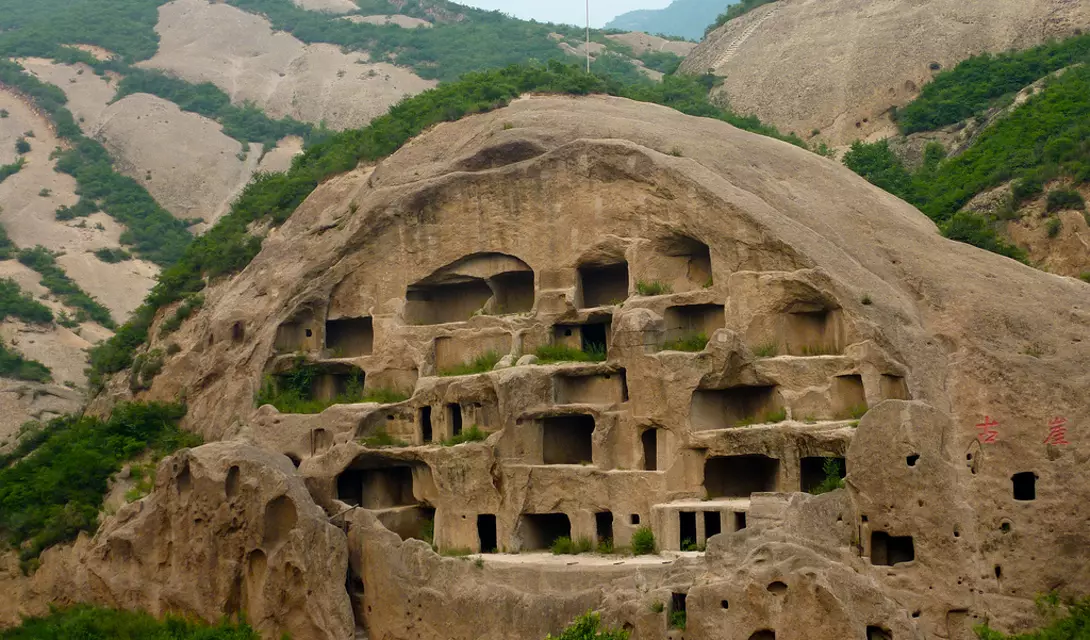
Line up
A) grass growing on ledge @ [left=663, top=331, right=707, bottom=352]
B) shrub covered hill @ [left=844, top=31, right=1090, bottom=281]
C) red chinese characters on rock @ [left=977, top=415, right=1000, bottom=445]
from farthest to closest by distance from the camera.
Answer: shrub covered hill @ [left=844, top=31, right=1090, bottom=281]
grass growing on ledge @ [left=663, top=331, right=707, bottom=352]
red chinese characters on rock @ [left=977, top=415, right=1000, bottom=445]

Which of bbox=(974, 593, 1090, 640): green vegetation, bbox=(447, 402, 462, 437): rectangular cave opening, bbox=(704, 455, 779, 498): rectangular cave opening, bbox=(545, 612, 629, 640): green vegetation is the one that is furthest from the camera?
bbox=(447, 402, 462, 437): rectangular cave opening

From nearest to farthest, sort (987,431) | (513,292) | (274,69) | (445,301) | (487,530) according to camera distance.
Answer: (987,431)
(487,530)
(513,292)
(445,301)
(274,69)

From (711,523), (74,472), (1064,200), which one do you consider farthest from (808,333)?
(74,472)

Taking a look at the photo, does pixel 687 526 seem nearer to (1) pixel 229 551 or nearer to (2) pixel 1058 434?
(2) pixel 1058 434

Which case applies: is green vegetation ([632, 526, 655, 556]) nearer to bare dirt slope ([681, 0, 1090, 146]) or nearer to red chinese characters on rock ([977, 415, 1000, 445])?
red chinese characters on rock ([977, 415, 1000, 445])

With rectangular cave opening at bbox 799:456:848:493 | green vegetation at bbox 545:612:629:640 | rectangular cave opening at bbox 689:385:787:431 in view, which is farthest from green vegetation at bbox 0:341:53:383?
green vegetation at bbox 545:612:629:640

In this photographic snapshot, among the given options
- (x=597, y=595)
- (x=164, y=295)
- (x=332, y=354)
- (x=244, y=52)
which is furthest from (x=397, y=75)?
(x=597, y=595)

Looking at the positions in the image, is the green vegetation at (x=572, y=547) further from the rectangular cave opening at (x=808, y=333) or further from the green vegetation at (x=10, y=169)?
the green vegetation at (x=10, y=169)
